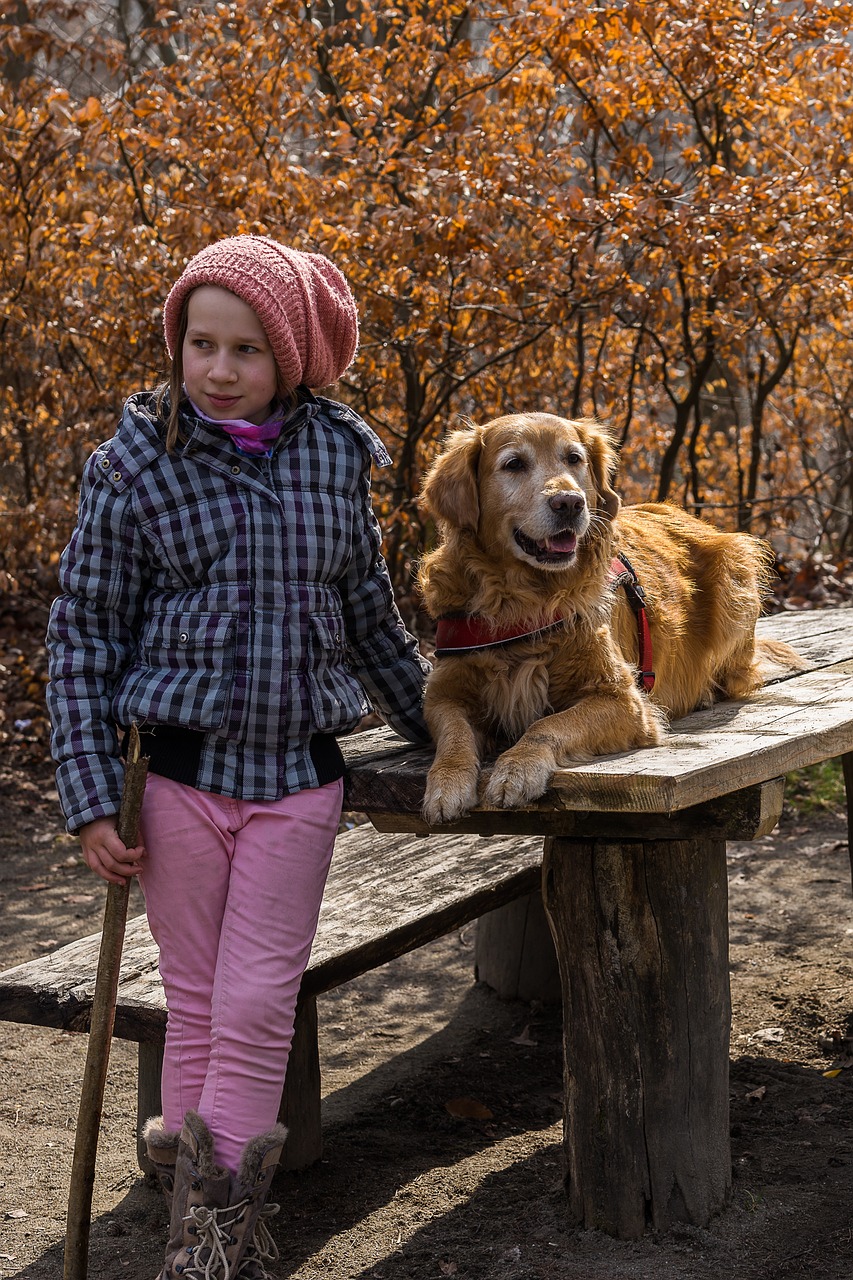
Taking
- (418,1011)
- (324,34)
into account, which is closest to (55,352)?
(324,34)

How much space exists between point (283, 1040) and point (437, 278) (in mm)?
4641

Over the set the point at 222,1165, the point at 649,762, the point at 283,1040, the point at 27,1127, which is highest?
the point at 649,762

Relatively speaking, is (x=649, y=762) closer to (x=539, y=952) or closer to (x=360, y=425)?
(x=360, y=425)

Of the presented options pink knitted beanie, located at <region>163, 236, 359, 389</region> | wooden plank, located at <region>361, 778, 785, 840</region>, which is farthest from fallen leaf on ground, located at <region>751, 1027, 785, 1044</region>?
pink knitted beanie, located at <region>163, 236, 359, 389</region>

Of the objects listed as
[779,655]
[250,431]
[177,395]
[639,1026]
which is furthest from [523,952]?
[177,395]

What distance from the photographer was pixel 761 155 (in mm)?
7492

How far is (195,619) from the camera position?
264 centimetres

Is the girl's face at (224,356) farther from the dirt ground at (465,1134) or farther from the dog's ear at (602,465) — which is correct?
the dirt ground at (465,1134)

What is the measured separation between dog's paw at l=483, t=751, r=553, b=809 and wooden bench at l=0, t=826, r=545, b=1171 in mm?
870

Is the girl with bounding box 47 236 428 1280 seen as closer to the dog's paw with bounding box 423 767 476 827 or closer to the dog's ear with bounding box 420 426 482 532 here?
the dog's paw with bounding box 423 767 476 827

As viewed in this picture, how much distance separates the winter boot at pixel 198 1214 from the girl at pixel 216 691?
5 cm

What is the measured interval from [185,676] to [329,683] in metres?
0.33

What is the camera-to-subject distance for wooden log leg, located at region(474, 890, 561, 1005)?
4.56 metres

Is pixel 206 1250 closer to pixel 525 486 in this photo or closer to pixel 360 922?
pixel 360 922
